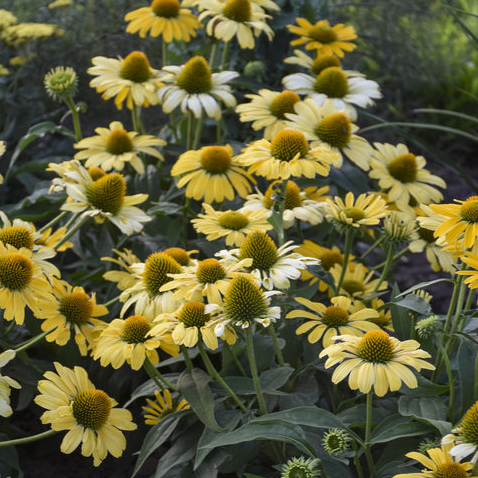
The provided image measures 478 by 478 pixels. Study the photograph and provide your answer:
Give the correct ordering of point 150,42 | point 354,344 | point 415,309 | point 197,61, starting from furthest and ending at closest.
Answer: point 150,42 → point 197,61 → point 415,309 → point 354,344

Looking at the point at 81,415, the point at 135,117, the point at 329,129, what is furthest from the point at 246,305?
the point at 135,117

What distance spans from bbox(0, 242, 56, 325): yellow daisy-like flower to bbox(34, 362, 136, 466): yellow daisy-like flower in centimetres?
16

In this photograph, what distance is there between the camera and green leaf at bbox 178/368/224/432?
165 centimetres

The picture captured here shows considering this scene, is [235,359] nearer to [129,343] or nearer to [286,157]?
[129,343]

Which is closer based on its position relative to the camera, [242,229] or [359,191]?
[242,229]

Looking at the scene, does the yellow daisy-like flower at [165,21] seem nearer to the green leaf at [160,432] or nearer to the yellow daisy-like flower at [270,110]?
the yellow daisy-like flower at [270,110]

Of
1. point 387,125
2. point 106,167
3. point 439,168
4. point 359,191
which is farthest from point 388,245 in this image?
point 439,168

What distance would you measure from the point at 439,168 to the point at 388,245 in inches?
108

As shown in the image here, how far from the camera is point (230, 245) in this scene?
6.47ft

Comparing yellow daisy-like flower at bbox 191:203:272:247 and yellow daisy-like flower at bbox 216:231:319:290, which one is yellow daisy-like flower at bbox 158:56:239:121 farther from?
yellow daisy-like flower at bbox 216:231:319:290

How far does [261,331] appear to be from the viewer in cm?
198

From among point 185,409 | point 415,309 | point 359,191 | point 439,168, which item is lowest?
point 439,168

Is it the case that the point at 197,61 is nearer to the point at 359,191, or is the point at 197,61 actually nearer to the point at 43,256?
the point at 359,191

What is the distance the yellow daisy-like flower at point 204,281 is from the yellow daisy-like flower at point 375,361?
10.8 inches
